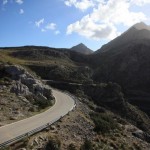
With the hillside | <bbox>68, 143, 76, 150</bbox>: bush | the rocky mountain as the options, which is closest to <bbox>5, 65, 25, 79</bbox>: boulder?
the hillside

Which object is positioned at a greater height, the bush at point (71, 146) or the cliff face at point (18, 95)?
the cliff face at point (18, 95)

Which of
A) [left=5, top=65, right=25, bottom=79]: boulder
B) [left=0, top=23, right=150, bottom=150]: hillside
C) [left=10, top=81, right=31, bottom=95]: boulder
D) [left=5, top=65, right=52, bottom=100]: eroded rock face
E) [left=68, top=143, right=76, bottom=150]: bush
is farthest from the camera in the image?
[left=5, top=65, right=25, bottom=79]: boulder

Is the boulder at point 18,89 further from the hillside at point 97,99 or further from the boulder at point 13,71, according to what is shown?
the boulder at point 13,71

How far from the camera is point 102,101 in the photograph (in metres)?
96.9

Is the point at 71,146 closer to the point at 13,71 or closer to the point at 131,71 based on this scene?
the point at 13,71

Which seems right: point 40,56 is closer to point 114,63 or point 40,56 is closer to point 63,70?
point 114,63

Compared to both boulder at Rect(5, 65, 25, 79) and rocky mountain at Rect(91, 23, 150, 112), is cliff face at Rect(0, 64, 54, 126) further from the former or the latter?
rocky mountain at Rect(91, 23, 150, 112)

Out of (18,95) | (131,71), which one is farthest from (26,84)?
(131,71)

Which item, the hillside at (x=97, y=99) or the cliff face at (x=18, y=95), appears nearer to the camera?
the hillside at (x=97, y=99)

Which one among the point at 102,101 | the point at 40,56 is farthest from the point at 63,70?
the point at 40,56

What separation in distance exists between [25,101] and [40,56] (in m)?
134

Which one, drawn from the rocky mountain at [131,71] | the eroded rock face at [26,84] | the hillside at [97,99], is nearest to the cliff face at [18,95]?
the eroded rock face at [26,84]

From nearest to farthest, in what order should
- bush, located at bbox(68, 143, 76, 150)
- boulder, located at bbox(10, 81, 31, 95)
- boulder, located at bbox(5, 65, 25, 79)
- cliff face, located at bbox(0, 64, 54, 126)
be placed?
bush, located at bbox(68, 143, 76, 150), cliff face, located at bbox(0, 64, 54, 126), boulder, located at bbox(10, 81, 31, 95), boulder, located at bbox(5, 65, 25, 79)

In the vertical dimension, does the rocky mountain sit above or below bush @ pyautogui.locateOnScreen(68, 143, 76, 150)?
above
